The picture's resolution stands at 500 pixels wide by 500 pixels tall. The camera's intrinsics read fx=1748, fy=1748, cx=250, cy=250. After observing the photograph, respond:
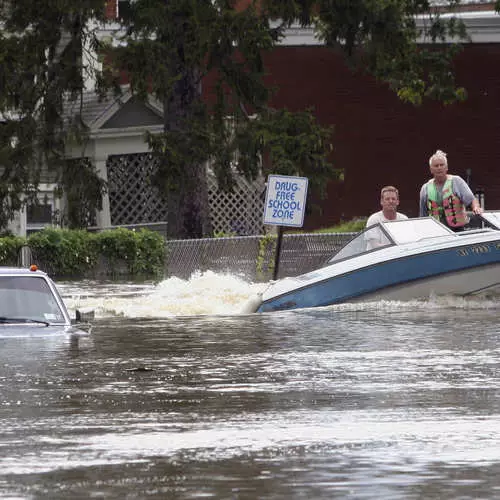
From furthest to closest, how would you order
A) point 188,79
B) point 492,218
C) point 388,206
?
point 188,79
point 492,218
point 388,206

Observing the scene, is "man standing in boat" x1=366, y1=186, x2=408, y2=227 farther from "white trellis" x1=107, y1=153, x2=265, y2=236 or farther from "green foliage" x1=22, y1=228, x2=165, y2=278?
"white trellis" x1=107, y1=153, x2=265, y2=236

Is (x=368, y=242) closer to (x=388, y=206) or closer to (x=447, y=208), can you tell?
(x=388, y=206)

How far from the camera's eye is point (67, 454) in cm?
1033

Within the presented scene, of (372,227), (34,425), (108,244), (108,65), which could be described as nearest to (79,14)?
(108,65)

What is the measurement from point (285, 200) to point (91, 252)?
6710 mm

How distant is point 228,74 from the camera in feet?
117

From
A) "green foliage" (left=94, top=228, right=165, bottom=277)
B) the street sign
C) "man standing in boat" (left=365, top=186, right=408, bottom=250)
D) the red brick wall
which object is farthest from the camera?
the red brick wall

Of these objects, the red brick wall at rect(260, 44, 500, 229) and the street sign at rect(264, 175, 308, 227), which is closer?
the street sign at rect(264, 175, 308, 227)

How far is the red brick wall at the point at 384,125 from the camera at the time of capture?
1704 inches

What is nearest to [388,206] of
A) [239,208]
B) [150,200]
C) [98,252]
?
[98,252]

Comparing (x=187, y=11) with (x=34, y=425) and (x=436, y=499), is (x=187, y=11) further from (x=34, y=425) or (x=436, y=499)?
(x=436, y=499)

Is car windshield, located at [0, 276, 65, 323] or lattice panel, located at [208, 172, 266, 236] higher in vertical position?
lattice panel, located at [208, 172, 266, 236]

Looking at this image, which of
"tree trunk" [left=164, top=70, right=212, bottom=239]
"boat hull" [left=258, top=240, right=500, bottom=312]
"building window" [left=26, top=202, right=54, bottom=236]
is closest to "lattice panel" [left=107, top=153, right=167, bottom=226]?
"building window" [left=26, top=202, right=54, bottom=236]

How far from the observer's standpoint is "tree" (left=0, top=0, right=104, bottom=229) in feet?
116
